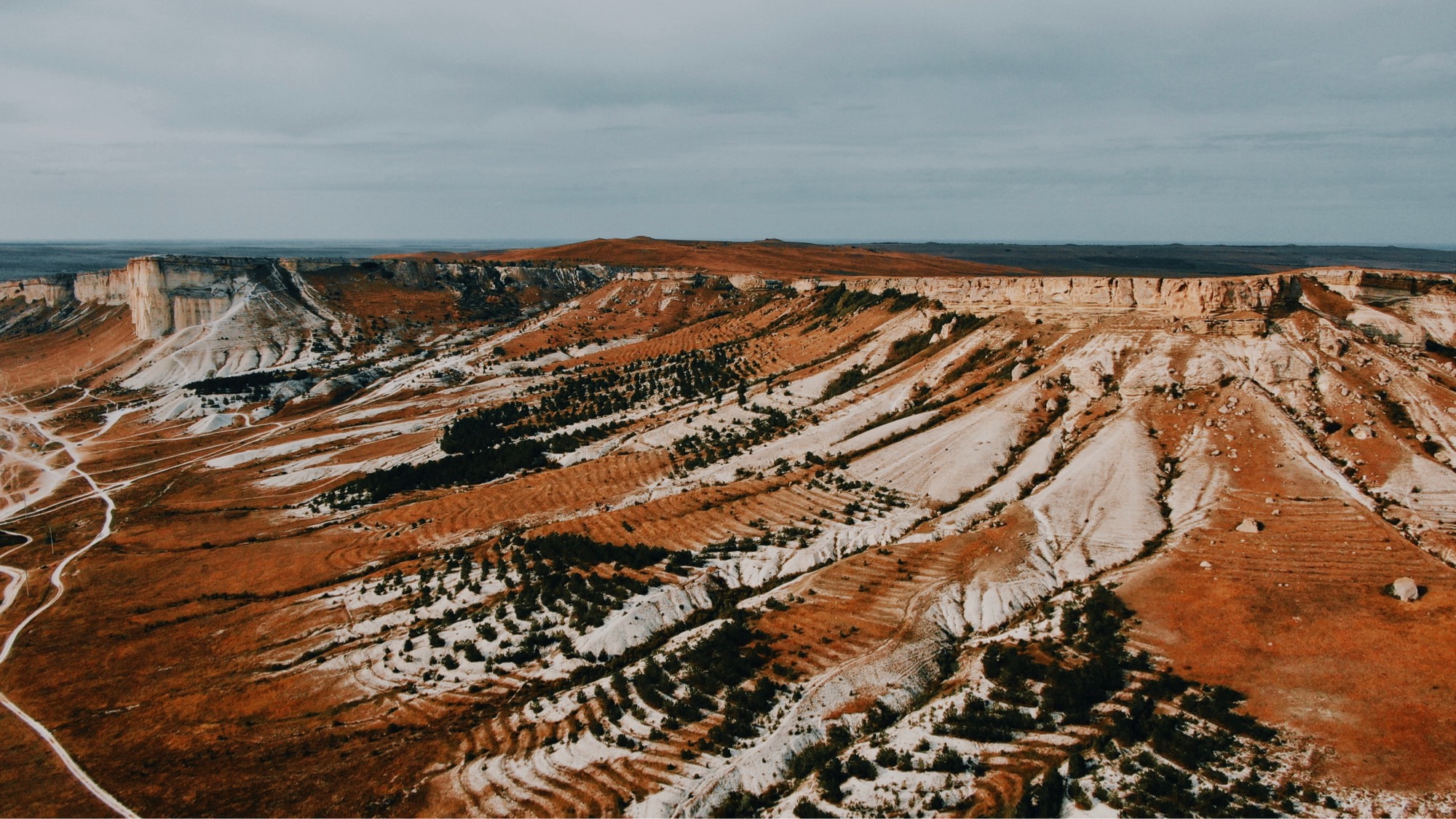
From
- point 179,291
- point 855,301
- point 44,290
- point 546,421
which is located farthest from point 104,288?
point 855,301

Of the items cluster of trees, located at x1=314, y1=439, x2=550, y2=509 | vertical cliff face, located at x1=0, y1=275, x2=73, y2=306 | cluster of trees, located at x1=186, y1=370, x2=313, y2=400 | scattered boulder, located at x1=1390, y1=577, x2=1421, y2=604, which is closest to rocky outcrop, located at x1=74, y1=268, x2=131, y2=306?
vertical cliff face, located at x1=0, y1=275, x2=73, y2=306

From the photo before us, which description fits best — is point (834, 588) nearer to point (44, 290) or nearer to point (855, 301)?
point (855, 301)

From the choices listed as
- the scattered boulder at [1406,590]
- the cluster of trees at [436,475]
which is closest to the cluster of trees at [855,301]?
the cluster of trees at [436,475]

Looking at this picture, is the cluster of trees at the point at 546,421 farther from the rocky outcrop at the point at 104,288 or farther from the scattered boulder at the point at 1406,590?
the rocky outcrop at the point at 104,288

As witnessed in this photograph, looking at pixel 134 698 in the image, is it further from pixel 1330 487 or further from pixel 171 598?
pixel 1330 487

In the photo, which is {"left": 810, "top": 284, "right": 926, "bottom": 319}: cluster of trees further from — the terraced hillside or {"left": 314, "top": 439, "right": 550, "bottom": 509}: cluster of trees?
{"left": 314, "top": 439, "right": 550, "bottom": 509}: cluster of trees
